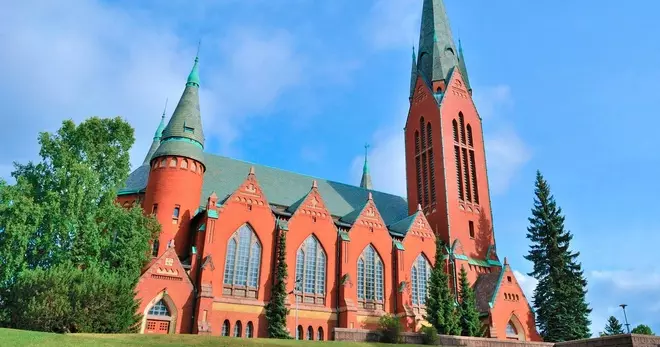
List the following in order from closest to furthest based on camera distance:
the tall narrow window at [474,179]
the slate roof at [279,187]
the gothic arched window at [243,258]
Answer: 1. the gothic arched window at [243,258]
2. the slate roof at [279,187]
3. the tall narrow window at [474,179]

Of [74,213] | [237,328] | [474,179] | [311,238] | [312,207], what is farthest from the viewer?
[474,179]

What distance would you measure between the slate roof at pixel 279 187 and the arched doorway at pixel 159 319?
Result: 9.59 metres

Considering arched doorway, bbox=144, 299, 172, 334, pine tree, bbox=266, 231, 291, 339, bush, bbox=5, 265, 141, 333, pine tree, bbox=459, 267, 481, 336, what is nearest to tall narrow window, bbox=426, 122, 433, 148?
pine tree, bbox=459, 267, 481, 336

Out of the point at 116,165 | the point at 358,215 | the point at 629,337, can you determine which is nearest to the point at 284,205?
the point at 358,215

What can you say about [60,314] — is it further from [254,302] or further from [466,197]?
[466,197]

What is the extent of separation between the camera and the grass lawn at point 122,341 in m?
19.5

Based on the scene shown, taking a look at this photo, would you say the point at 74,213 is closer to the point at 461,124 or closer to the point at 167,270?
the point at 167,270

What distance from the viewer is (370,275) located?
4131 centimetres

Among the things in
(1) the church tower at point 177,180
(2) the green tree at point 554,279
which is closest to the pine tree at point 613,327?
(2) the green tree at point 554,279

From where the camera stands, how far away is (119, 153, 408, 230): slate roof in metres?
42.2

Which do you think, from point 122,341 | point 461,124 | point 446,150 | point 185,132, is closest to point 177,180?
point 185,132

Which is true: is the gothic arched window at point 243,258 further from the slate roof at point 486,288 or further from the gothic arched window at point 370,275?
the slate roof at point 486,288

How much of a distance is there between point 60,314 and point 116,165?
11.2 metres

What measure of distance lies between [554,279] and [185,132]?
3228cm
